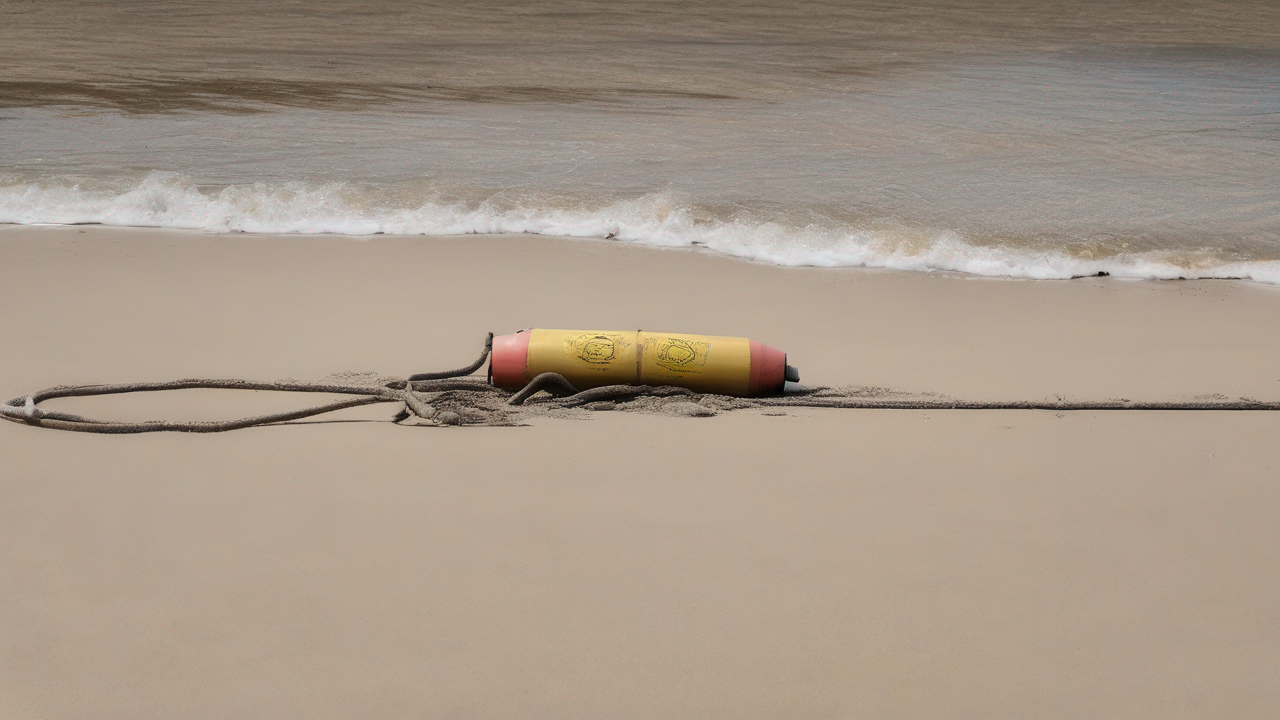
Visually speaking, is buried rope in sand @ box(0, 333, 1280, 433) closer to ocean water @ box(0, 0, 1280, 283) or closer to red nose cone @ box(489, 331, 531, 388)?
red nose cone @ box(489, 331, 531, 388)

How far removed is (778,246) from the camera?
536cm

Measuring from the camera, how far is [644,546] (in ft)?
8.41

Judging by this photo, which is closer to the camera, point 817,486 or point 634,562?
point 634,562

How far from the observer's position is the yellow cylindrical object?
130 inches

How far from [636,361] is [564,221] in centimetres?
251

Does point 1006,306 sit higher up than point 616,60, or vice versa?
point 616,60

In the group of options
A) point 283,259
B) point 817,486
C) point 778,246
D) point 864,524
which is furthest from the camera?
point 778,246

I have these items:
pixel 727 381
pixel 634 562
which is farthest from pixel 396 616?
pixel 727 381

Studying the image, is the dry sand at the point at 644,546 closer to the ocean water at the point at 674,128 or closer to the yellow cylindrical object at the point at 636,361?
the yellow cylindrical object at the point at 636,361

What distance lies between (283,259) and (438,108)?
4.01 meters

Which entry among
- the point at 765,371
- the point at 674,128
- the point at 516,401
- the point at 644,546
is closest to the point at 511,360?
the point at 516,401

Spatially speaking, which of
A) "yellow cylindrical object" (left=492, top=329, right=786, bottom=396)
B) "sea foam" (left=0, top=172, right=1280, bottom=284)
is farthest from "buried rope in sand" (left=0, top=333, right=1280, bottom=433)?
"sea foam" (left=0, top=172, right=1280, bottom=284)

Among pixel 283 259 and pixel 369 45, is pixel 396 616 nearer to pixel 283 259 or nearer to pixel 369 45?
pixel 283 259

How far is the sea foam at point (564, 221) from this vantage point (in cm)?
519
